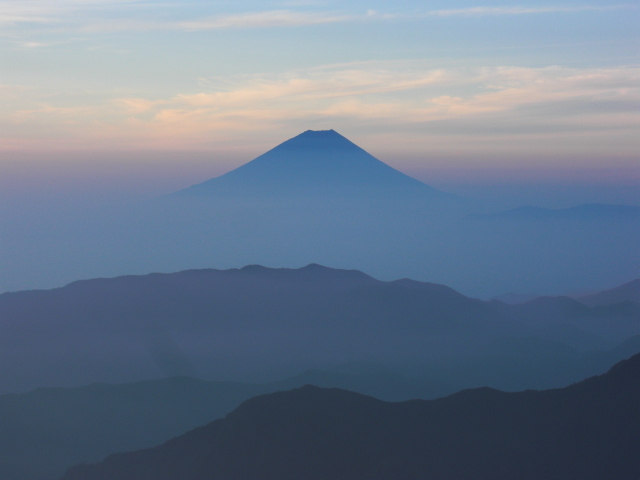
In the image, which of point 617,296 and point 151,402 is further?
point 617,296

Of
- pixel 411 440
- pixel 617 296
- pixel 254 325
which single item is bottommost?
pixel 254 325

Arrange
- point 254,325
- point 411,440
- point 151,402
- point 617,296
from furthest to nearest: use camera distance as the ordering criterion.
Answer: point 617,296, point 254,325, point 151,402, point 411,440

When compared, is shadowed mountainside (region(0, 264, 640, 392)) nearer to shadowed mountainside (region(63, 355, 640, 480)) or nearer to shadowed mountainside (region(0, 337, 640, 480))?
Answer: shadowed mountainside (region(0, 337, 640, 480))

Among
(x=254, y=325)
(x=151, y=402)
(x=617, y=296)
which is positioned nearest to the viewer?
(x=151, y=402)

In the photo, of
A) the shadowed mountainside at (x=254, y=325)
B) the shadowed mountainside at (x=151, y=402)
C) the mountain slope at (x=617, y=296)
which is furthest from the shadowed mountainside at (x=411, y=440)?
the mountain slope at (x=617, y=296)

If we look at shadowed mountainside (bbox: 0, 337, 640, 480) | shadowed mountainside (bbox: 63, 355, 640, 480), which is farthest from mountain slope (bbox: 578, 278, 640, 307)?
shadowed mountainside (bbox: 63, 355, 640, 480)

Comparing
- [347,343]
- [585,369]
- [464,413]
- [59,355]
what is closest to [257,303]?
[347,343]

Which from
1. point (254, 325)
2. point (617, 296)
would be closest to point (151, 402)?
point (254, 325)

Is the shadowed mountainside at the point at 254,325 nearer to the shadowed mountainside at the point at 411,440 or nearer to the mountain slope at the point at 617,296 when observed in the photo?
the mountain slope at the point at 617,296

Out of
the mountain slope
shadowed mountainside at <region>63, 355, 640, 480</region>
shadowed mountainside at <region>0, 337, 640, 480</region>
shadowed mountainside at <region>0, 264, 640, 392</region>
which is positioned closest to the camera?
shadowed mountainside at <region>63, 355, 640, 480</region>

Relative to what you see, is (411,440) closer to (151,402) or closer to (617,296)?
(151,402)
